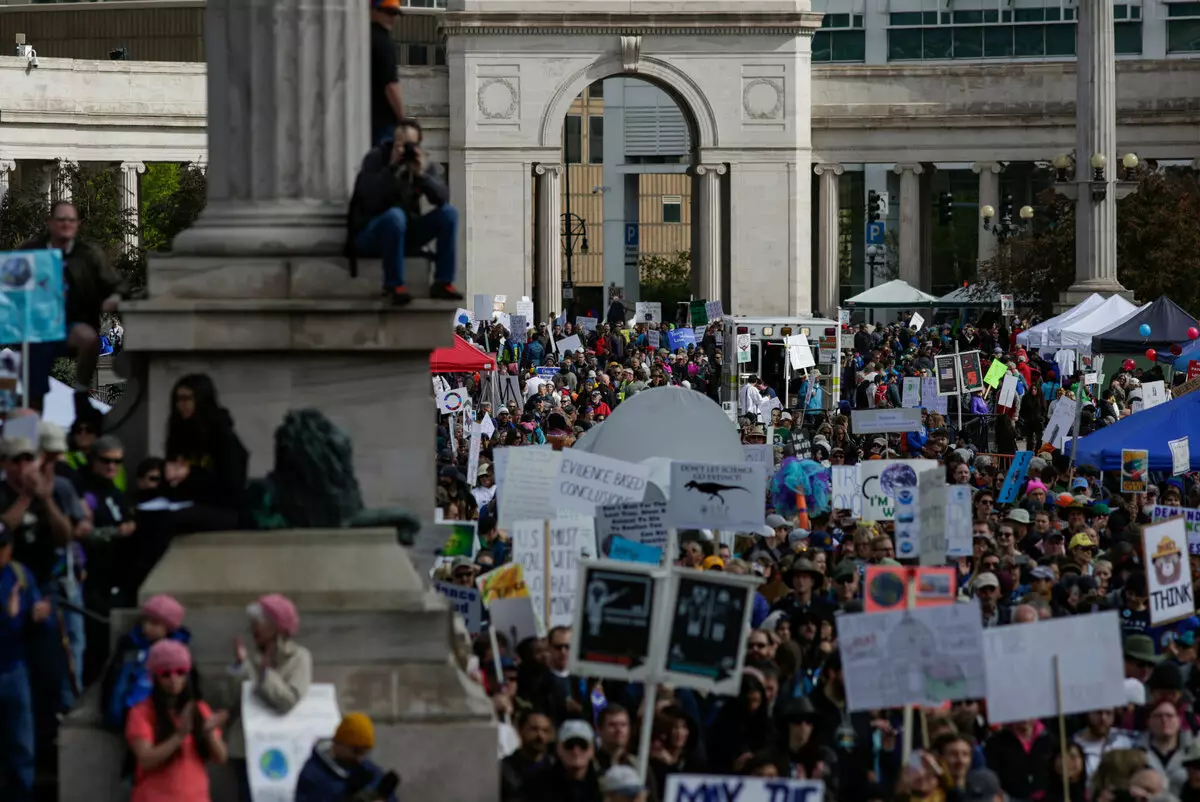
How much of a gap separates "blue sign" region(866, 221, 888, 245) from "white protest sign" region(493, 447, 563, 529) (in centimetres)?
7104

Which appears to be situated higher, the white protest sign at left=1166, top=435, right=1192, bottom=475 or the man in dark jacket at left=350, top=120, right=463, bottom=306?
the man in dark jacket at left=350, top=120, right=463, bottom=306

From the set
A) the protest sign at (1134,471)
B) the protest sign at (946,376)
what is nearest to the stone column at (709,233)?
the protest sign at (946,376)

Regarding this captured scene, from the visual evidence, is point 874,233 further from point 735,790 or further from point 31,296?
point 735,790

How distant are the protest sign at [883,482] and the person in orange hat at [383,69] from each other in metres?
7.86

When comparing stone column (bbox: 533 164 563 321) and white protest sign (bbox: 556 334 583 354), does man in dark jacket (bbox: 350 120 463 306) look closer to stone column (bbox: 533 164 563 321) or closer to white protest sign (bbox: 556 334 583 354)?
white protest sign (bbox: 556 334 583 354)

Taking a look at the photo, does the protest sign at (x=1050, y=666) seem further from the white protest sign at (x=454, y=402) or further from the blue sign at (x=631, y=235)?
the blue sign at (x=631, y=235)

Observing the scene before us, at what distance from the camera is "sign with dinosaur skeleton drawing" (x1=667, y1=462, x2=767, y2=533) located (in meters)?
17.1

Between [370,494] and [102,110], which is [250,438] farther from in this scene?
[102,110]

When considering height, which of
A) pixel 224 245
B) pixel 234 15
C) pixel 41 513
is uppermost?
pixel 234 15

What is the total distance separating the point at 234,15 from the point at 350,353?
1812mm

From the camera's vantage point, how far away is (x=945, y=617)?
11938 mm

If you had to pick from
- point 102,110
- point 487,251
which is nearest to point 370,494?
point 487,251

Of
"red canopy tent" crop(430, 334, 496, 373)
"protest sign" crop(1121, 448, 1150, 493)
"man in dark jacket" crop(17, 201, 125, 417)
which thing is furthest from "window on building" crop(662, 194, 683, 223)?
"man in dark jacket" crop(17, 201, 125, 417)

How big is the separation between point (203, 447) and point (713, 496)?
19.1 ft
